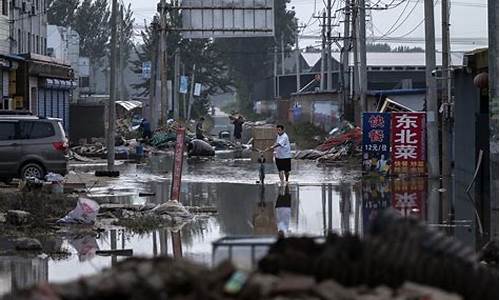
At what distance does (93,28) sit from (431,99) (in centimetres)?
9251

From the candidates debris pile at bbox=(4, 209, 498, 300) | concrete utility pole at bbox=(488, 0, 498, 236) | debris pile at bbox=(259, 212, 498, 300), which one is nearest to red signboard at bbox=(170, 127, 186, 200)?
concrete utility pole at bbox=(488, 0, 498, 236)

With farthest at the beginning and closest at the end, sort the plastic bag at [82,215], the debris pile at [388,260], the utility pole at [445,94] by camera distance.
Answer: the utility pole at [445,94]
the plastic bag at [82,215]
the debris pile at [388,260]

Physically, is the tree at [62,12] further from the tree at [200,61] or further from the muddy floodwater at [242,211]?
the muddy floodwater at [242,211]

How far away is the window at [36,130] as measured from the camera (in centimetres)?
2556

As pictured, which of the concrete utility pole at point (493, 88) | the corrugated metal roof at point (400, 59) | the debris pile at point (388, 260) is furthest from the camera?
the corrugated metal roof at point (400, 59)

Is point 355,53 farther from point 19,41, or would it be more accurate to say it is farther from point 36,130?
point 36,130

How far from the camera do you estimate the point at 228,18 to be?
Result: 125ft

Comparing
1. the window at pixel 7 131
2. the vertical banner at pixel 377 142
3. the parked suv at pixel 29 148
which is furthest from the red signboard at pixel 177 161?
the vertical banner at pixel 377 142

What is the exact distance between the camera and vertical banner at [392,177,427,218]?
19941 millimetres

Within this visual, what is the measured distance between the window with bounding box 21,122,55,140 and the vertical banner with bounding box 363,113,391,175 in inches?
357

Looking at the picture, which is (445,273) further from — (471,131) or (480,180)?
(471,131)

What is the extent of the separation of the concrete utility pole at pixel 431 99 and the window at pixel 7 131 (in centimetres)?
1059

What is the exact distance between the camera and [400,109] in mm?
36094

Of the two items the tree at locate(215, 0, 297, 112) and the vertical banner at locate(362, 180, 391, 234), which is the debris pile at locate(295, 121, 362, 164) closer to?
the vertical banner at locate(362, 180, 391, 234)
